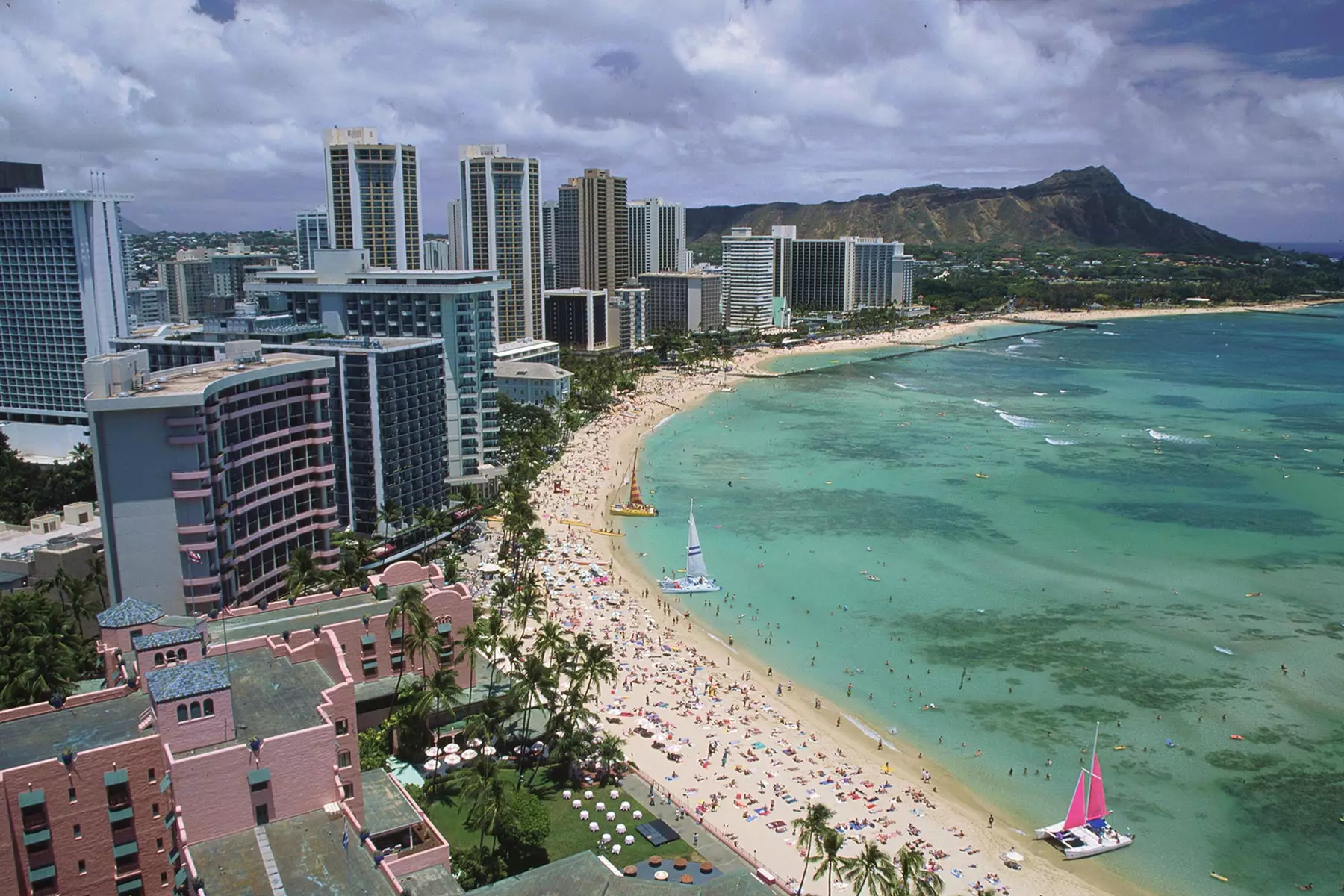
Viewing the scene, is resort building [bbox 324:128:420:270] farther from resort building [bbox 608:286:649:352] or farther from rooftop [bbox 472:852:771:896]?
rooftop [bbox 472:852:771:896]

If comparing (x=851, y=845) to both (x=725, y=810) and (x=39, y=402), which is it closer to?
(x=725, y=810)

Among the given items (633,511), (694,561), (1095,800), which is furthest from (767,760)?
(633,511)

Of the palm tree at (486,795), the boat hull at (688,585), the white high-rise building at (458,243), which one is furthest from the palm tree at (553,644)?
the white high-rise building at (458,243)

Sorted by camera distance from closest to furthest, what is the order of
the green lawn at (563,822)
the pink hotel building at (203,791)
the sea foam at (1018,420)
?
the pink hotel building at (203,791) → the green lawn at (563,822) → the sea foam at (1018,420)

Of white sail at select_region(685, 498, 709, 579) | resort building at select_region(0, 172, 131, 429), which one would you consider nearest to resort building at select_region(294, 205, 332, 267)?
resort building at select_region(0, 172, 131, 429)

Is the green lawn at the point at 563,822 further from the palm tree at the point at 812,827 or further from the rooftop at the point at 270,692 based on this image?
the rooftop at the point at 270,692

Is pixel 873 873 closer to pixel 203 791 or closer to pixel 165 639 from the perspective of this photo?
pixel 203 791

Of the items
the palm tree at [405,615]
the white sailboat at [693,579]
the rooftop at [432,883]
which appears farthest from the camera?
the white sailboat at [693,579]

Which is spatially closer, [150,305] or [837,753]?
[837,753]
